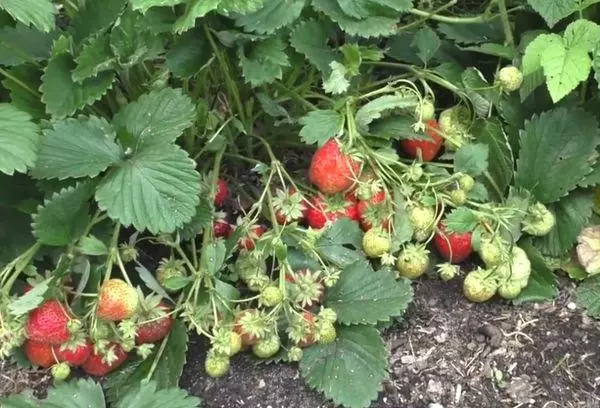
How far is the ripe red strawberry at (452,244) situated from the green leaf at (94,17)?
682 mm

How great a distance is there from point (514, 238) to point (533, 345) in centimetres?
20

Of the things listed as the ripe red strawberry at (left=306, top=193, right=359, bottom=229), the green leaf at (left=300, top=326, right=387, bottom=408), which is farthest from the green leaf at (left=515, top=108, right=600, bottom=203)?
the green leaf at (left=300, top=326, right=387, bottom=408)

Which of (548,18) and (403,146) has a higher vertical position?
(548,18)

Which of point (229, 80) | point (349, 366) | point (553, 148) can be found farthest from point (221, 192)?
point (553, 148)

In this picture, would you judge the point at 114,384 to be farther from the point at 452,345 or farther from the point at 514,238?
the point at 514,238

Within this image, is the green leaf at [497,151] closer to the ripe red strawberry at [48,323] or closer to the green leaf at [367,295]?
the green leaf at [367,295]

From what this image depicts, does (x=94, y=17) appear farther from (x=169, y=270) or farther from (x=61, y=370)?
(x=61, y=370)

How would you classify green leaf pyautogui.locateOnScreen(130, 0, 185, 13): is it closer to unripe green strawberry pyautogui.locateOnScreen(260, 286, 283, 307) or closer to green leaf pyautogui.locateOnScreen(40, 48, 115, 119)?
green leaf pyautogui.locateOnScreen(40, 48, 115, 119)

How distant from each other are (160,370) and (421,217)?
0.52 m

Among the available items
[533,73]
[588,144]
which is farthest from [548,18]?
[588,144]

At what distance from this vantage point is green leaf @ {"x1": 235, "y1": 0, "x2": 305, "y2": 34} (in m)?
1.53

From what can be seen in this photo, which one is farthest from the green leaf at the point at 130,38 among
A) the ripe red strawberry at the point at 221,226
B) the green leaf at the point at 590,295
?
the green leaf at the point at 590,295

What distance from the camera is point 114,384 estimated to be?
60.6 inches

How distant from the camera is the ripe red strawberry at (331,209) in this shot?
165 centimetres
